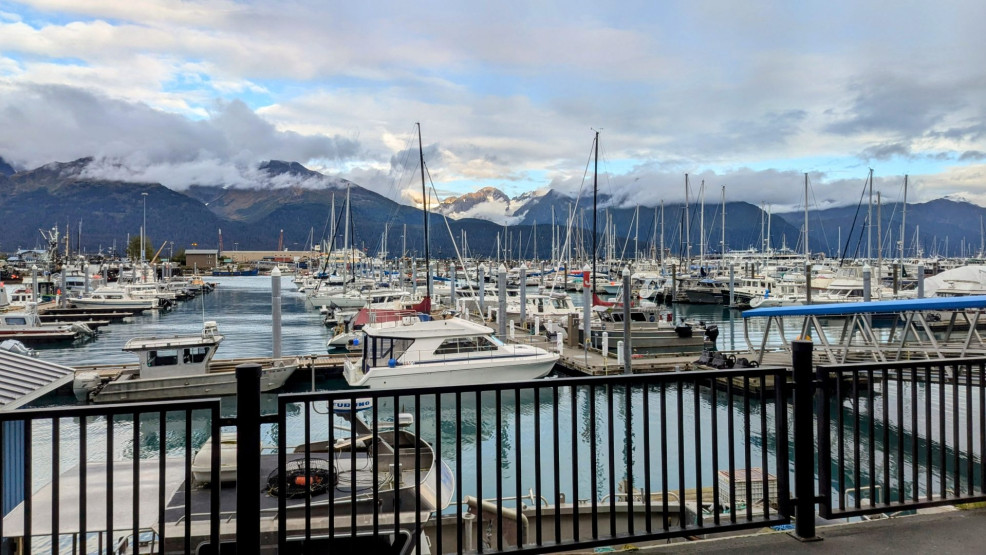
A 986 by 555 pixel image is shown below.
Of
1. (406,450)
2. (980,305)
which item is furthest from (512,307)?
(980,305)

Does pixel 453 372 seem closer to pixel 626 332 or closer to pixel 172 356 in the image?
pixel 626 332

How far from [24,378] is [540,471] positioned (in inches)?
259

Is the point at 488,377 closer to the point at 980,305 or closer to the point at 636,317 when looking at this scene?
the point at 980,305

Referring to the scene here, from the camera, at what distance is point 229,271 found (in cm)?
16675

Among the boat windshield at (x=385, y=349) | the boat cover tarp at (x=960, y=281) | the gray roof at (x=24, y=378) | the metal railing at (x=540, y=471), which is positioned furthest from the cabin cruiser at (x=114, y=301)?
the boat cover tarp at (x=960, y=281)

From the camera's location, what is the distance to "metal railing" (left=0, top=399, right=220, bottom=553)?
9.78 feet

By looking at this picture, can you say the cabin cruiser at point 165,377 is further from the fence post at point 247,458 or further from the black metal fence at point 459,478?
the fence post at point 247,458

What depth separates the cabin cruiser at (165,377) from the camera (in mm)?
21844

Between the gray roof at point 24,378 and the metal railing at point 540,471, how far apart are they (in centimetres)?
296

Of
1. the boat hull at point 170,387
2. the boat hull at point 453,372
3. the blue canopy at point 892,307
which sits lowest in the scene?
the boat hull at point 170,387

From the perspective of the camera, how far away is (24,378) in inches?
293

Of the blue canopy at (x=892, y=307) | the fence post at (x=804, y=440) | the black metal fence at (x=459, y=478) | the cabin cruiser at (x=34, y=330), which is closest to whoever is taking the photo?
the black metal fence at (x=459, y=478)

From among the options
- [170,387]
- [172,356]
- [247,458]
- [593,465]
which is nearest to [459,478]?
[593,465]

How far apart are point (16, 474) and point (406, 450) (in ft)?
21.9
